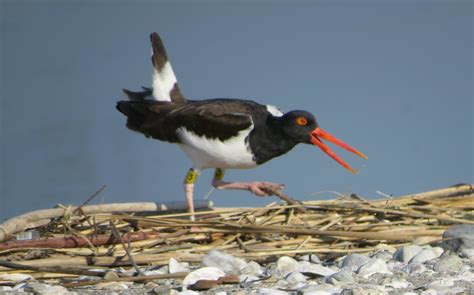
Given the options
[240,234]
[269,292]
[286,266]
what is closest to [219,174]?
[240,234]

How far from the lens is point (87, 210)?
685 cm

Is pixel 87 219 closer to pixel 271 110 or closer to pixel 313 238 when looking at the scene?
pixel 313 238

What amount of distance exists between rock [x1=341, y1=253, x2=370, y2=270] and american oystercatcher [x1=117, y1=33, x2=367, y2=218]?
2050 millimetres

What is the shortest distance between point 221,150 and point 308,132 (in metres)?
0.78

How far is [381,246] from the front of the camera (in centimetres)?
596

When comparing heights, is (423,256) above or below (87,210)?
below

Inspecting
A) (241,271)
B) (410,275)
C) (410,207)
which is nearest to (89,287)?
(241,271)

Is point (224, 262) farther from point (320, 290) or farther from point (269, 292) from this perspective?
point (320, 290)

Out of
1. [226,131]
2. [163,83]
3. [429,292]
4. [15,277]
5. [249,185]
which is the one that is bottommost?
[429,292]

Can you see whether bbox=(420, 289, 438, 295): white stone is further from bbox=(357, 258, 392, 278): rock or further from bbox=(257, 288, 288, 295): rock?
bbox=(257, 288, 288, 295): rock

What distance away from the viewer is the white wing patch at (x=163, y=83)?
332 inches

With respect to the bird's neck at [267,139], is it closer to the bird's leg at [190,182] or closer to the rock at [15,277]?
the bird's leg at [190,182]

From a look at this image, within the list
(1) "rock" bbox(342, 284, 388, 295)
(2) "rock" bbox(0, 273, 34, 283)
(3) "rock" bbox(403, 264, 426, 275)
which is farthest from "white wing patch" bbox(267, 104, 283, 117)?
(1) "rock" bbox(342, 284, 388, 295)

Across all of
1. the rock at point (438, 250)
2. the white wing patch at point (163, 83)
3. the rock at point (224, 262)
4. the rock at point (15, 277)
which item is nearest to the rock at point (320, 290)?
the rock at point (224, 262)
